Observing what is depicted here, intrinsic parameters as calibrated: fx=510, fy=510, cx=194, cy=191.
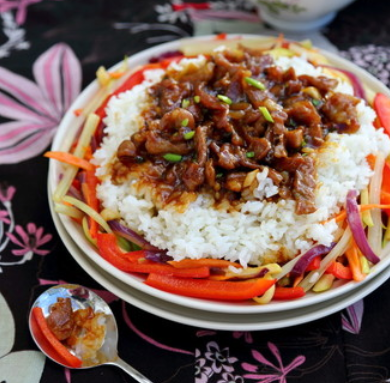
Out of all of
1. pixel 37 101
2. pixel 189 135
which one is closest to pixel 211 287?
pixel 189 135

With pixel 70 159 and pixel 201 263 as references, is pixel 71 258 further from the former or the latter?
pixel 201 263

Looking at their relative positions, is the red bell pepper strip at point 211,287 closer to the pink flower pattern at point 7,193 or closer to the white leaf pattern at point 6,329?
the white leaf pattern at point 6,329

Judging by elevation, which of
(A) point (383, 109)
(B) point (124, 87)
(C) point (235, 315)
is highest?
(A) point (383, 109)

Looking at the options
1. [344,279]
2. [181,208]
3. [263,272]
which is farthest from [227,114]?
[344,279]

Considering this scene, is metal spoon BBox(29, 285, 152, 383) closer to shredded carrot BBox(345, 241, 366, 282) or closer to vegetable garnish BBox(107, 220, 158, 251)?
vegetable garnish BBox(107, 220, 158, 251)

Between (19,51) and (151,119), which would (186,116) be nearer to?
(151,119)

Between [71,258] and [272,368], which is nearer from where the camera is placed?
[272,368]

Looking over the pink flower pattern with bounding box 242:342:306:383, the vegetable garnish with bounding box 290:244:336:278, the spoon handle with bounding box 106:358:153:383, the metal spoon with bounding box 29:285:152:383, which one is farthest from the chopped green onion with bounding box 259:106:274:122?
the spoon handle with bounding box 106:358:153:383
